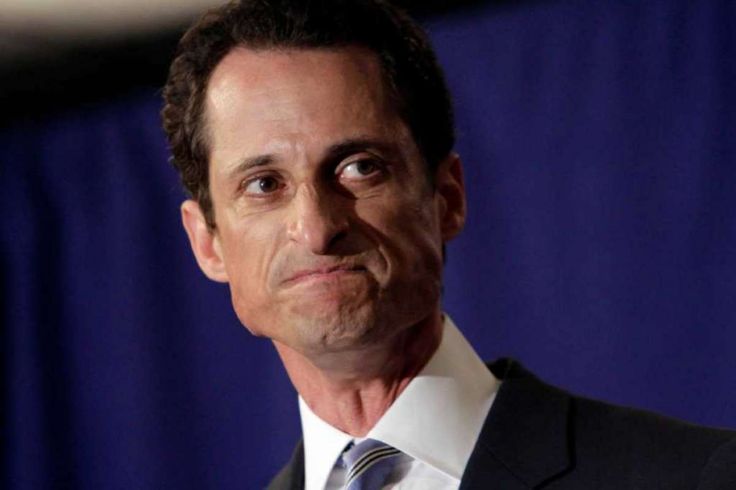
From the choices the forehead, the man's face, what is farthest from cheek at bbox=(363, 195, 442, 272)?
the forehead

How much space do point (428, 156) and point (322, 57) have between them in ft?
0.59

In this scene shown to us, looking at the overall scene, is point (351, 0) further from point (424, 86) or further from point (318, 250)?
point (318, 250)

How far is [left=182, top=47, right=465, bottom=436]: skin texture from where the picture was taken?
1.54 metres

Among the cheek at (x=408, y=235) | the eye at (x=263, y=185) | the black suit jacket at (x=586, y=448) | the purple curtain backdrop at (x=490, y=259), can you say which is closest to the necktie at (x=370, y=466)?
the black suit jacket at (x=586, y=448)

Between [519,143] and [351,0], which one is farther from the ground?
[351,0]

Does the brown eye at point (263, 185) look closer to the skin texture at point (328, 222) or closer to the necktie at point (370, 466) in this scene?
the skin texture at point (328, 222)

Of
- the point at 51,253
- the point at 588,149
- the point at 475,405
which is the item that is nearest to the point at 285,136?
the point at 475,405

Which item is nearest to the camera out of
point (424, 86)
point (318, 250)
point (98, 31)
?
point (318, 250)

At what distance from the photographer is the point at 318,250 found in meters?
1.52

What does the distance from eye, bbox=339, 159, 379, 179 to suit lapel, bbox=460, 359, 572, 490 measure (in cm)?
30

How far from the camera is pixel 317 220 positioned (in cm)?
152

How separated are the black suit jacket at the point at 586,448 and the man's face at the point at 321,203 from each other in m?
0.16

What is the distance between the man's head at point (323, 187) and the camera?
154cm

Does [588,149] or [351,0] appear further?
[588,149]
